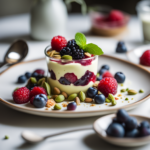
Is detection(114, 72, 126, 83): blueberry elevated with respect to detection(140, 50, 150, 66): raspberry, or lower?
lower

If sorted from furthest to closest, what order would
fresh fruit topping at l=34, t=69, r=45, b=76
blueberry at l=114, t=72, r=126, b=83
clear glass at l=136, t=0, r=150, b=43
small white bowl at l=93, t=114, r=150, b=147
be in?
clear glass at l=136, t=0, r=150, b=43 → fresh fruit topping at l=34, t=69, r=45, b=76 → blueberry at l=114, t=72, r=126, b=83 → small white bowl at l=93, t=114, r=150, b=147

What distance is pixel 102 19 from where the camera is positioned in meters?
2.52

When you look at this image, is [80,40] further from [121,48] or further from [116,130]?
[121,48]

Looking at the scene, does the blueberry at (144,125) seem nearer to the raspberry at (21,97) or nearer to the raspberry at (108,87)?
the raspberry at (108,87)

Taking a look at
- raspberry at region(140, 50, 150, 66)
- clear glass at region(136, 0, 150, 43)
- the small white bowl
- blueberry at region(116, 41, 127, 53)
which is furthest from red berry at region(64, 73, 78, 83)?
clear glass at region(136, 0, 150, 43)

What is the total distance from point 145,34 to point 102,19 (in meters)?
0.50

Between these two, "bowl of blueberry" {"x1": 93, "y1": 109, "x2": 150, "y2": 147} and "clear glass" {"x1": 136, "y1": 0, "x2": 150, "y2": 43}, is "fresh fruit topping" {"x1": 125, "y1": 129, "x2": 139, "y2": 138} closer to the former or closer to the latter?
"bowl of blueberry" {"x1": 93, "y1": 109, "x2": 150, "y2": 147}

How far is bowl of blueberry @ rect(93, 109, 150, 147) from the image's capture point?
89cm

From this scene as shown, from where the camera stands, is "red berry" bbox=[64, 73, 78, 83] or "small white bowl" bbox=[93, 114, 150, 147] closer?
"small white bowl" bbox=[93, 114, 150, 147]

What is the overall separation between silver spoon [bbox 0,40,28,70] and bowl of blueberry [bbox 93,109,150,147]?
3.46ft

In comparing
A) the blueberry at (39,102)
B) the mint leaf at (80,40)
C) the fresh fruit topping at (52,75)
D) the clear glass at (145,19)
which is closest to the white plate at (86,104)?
the blueberry at (39,102)

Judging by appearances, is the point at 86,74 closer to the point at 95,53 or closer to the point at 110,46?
the point at 95,53

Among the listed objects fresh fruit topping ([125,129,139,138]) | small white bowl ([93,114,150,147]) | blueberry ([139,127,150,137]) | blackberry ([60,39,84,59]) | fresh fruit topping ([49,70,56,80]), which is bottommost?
small white bowl ([93,114,150,147])

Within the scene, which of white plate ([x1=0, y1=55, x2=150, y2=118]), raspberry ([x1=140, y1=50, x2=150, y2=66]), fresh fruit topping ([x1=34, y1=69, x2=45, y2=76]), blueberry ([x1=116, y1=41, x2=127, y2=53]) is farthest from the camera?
blueberry ([x1=116, y1=41, x2=127, y2=53])
